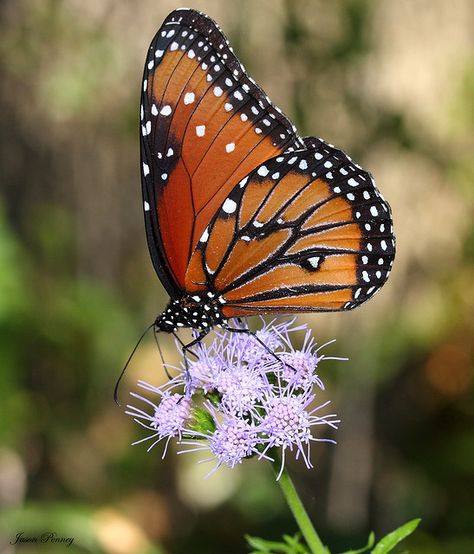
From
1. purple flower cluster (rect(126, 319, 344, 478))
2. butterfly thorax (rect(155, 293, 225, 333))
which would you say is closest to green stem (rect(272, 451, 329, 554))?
purple flower cluster (rect(126, 319, 344, 478))

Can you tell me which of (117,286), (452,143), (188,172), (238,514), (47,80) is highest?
(47,80)

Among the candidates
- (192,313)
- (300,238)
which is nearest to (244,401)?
(192,313)

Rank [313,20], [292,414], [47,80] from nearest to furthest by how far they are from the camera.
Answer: [292,414] → [313,20] → [47,80]

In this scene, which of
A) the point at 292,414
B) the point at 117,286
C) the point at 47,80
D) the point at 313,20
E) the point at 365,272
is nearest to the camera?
the point at 292,414

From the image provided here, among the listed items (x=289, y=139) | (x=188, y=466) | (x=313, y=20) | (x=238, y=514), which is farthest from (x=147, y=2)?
(x=238, y=514)

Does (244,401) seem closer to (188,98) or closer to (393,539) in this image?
(393,539)

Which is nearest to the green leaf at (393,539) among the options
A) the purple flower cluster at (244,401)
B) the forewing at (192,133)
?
the purple flower cluster at (244,401)

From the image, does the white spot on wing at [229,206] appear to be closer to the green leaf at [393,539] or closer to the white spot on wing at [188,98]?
the white spot on wing at [188,98]

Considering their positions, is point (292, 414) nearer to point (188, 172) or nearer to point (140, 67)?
point (188, 172)
